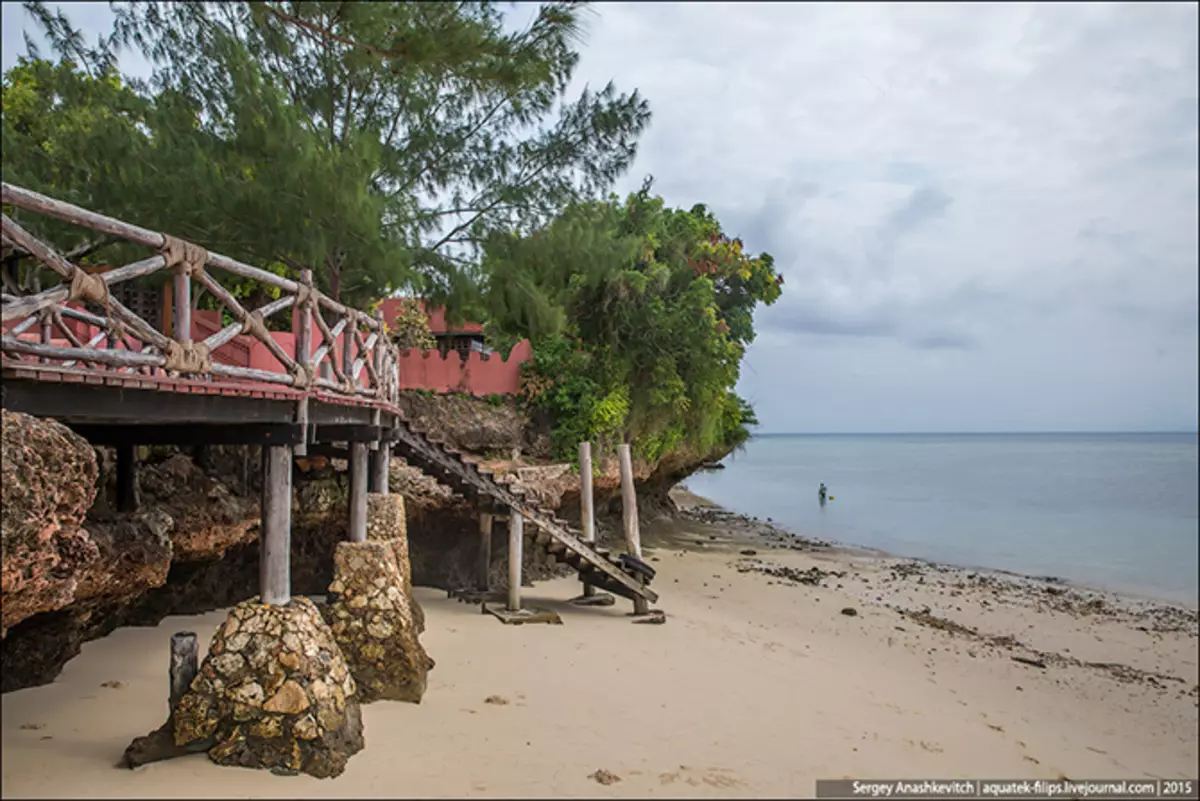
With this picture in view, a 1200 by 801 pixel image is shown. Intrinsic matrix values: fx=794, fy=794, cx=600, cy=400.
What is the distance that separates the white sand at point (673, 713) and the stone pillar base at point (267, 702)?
0.14 m

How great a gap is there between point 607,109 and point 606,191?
127 cm

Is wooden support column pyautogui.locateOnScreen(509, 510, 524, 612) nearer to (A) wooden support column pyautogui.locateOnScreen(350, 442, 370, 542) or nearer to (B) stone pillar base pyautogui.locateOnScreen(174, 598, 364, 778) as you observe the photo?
(A) wooden support column pyautogui.locateOnScreen(350, 442, 370, 542)

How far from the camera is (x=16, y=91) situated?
50.4 ft

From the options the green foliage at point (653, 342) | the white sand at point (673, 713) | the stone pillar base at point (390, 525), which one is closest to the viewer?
the white sand at point (673, 713)

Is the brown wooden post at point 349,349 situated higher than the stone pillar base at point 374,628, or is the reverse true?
the brown wooden post at point 349,349

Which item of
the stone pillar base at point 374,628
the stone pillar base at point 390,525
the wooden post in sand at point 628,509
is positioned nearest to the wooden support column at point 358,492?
the stone pillar base at point 390,525

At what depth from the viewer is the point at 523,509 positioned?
39.7 feet

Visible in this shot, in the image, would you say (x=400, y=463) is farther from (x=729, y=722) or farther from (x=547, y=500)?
(x=729, y=722)

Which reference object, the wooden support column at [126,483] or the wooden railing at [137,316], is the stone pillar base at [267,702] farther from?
the wooden support column at [126,483]

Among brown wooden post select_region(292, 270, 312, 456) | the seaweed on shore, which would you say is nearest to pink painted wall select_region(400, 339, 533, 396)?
the seaweed on shore

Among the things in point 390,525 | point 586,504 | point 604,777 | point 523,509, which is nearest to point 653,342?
point 586,504

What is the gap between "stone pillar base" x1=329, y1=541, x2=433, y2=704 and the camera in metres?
7.60

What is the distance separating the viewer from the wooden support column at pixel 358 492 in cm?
923

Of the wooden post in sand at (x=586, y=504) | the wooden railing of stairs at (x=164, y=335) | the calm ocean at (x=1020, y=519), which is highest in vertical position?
the wooden railing of stairs at (x=164, y=335)
